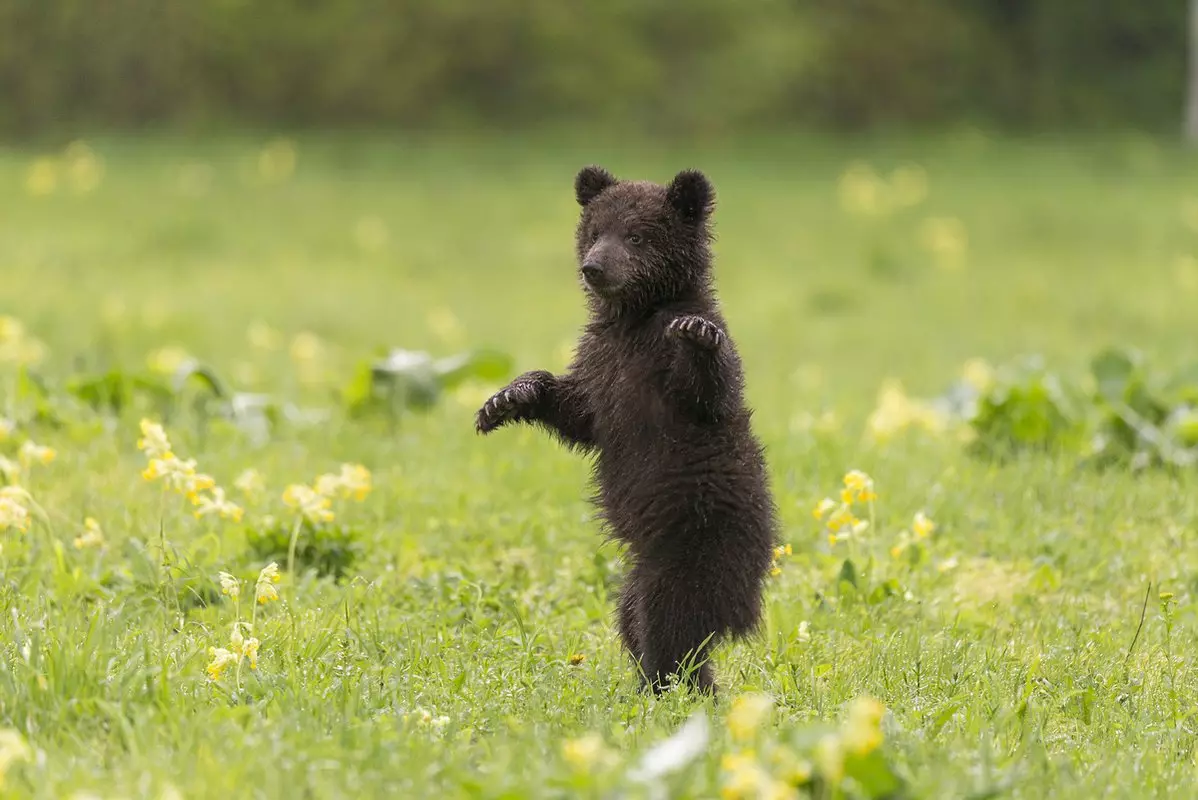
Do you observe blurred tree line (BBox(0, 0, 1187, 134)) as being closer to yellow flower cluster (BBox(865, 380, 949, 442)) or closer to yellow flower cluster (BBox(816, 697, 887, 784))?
yellow flower cluster (BBox(865, 380, 949, 442))

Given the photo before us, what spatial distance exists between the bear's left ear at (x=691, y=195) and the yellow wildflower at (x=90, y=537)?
2250mm

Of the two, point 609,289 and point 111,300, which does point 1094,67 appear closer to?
point 111,300

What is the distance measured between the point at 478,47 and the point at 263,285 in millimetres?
14480

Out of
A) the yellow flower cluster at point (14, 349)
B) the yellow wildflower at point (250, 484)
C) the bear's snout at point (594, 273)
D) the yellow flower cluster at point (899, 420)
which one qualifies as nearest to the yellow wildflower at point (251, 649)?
the bear's snout at point (594, 273)

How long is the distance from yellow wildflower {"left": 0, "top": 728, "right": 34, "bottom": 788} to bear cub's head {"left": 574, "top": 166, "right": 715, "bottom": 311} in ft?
5.86

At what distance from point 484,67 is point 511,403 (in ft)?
77.5

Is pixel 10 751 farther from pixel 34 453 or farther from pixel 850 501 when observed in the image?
pixel 850 501

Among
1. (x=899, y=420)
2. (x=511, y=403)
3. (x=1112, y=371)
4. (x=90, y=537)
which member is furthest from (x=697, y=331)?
(x=1112, y=371)

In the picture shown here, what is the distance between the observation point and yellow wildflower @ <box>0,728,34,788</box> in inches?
110

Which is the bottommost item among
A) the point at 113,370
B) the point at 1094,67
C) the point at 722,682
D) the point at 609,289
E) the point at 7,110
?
the point at 722,682

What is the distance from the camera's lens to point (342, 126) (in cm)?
2623

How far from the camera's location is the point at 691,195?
3.96 meters

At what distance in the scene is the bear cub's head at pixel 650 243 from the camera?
390 cm

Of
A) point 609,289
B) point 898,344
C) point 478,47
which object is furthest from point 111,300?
point 478,47
